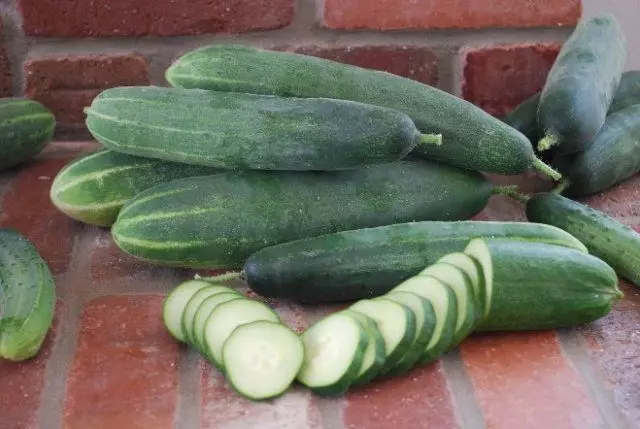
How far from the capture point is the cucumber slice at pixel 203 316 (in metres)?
0.81

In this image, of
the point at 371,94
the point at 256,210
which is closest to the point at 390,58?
the point at 371,94

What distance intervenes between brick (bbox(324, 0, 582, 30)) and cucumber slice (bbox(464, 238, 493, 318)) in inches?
20.5

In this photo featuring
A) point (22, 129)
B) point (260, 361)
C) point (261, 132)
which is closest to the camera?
point (260, 361)

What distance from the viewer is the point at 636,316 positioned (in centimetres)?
93

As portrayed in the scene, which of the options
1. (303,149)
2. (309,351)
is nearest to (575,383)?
(309,351)

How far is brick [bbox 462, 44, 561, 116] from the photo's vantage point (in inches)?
51.5

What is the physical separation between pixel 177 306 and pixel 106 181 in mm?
257

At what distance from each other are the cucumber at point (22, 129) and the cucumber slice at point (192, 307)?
1.57 ft

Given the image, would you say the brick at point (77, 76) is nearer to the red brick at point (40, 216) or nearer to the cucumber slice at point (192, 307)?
the red brick at point (40, 216)

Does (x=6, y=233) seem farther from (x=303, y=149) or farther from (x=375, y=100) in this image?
(x=375, y=100)

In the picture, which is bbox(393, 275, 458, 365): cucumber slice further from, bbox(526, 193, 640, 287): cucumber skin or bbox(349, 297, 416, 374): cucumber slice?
bbox(526, 193, 640, 287): cucumber skin

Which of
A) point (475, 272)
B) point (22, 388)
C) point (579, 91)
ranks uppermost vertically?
point (579, 91)

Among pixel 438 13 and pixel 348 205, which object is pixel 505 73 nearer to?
pixel 438 13

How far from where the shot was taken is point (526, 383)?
814 millimetres
